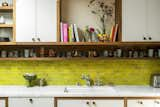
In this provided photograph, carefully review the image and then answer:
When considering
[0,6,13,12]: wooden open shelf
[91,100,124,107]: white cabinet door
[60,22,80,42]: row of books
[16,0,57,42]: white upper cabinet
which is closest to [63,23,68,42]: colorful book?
[60,22,80,42]: row of books

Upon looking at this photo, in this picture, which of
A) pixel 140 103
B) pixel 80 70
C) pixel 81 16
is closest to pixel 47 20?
pixel 81 16

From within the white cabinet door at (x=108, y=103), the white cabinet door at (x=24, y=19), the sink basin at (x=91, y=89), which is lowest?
the white cabinet door at (x=108, y=103)

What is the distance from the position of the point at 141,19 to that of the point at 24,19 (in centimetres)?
155

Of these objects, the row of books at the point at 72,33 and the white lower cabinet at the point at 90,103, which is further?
the row of books at the point at 72,33

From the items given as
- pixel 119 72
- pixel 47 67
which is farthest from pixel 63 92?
pixel 119 72

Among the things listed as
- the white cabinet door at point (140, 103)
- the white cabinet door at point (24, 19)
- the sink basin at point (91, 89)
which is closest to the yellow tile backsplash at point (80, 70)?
the sink basin at point (91, 89)

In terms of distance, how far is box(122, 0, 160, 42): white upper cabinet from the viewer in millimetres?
3715

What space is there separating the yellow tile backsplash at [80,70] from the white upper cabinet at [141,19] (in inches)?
18.6

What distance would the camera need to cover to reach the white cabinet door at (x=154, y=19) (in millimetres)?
3715

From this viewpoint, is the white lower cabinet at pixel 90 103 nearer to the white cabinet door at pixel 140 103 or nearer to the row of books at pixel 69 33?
the white cabinet door at pixel 140 103

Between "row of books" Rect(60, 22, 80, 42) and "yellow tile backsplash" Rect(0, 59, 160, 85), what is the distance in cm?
43

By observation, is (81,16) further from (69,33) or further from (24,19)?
(24,19)

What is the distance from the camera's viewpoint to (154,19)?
372 centimetres

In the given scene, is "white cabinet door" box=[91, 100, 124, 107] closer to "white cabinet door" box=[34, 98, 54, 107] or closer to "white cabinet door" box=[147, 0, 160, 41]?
"white cabinet door" box=[34, 98, 54, 107]
